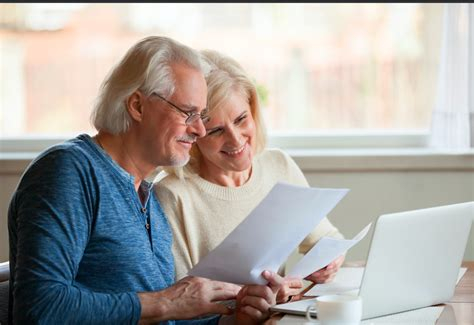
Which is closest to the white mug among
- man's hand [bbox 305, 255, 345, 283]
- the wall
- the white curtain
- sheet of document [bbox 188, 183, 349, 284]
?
sheet of document [bbox 188, 183, 349, 284]

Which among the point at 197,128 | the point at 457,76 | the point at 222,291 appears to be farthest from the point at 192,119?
the point at 457,76

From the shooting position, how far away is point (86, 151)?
1846mm

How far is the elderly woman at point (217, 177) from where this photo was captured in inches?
89.8

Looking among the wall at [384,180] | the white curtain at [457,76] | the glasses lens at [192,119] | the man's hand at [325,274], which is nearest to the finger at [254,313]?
the man's hand at [325,274]

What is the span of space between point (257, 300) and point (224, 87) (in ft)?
2.21

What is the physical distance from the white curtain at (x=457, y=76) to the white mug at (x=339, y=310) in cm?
196

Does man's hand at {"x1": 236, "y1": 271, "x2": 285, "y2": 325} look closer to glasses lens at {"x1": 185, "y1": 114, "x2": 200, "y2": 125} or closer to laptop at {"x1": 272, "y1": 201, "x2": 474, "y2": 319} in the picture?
laptop at {"x1": 272, "y1": 201, "x2": 474, "y2": 319}

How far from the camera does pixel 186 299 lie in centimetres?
181

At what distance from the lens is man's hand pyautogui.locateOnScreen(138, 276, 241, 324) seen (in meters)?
1.78

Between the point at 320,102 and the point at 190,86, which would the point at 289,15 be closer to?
the point at 320,102

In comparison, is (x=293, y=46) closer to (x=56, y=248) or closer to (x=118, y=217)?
(x=118, y=217)

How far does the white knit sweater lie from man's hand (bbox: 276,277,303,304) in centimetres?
34

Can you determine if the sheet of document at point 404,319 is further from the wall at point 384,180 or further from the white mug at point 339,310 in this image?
the wall at point 384,180

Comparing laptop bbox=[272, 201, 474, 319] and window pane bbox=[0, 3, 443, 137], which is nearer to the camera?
laptop bbox=[272, 201, 474, 319]
